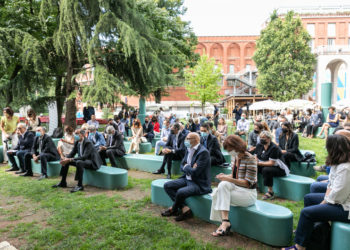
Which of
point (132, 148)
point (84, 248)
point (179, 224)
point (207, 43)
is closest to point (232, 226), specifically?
point (179, 224)

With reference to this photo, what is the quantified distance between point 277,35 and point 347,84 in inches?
436

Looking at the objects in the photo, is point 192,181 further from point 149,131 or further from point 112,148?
point 149,131

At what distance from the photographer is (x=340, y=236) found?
2.90 metres

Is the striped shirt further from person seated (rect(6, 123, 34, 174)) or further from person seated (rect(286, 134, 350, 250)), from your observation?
person seated (rect(6, 123, 34, 174))

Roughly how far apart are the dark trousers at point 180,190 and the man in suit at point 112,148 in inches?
144

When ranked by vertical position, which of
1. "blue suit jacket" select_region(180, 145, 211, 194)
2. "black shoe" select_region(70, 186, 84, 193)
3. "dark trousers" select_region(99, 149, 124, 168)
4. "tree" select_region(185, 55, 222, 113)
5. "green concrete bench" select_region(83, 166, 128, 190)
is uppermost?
"tree" select_region(185, 55, 222, 113)

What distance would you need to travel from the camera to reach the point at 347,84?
3391cm

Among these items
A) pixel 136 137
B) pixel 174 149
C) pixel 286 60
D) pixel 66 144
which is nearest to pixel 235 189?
pixel 174 149

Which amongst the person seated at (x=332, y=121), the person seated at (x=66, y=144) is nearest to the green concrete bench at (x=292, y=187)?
the person seated at (x=66, y=144)

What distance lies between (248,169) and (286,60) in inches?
1259

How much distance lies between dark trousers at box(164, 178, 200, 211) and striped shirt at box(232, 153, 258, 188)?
0.82 m

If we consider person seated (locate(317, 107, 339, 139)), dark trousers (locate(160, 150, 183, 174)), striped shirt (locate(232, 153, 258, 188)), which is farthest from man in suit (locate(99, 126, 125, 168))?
person seated (locate(317, 107, 339, 139))

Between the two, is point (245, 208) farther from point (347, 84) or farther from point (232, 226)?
point (347, 84)

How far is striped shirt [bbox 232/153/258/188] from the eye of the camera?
148 inches
